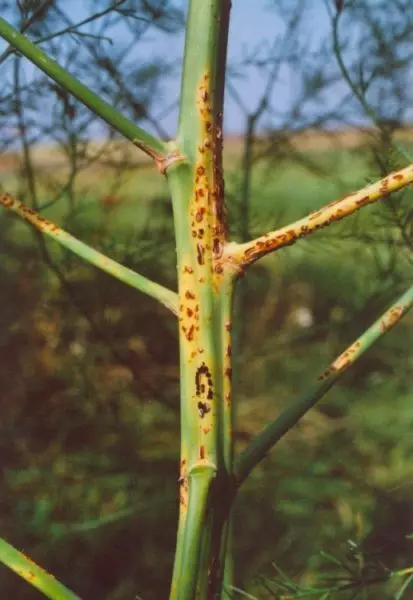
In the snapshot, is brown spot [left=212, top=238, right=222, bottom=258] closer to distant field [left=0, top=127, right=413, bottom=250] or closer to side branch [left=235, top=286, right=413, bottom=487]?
side branch [left=235, top=286, right=413, bottom=487]

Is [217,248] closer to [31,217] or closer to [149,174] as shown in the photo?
[31,217]

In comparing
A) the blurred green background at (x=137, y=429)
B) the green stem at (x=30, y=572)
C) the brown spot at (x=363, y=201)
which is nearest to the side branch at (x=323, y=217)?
the brown spot at (x=363, y=201)

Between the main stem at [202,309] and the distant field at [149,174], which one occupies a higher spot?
the distant field at [149,174]

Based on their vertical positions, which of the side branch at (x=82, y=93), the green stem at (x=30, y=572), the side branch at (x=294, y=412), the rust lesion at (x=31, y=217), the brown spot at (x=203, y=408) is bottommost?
the green stem at (x=30, y=572)

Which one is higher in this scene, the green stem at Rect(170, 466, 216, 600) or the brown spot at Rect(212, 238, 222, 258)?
the brown spot at Rect(212, 238, 222, 258)

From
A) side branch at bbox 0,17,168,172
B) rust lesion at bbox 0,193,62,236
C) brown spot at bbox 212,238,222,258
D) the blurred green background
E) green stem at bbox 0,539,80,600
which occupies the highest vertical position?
the blurred green background

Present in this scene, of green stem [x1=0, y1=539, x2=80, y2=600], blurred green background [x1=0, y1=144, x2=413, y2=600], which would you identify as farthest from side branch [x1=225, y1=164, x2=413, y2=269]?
blurred green background [x1=0, y1=144, x2=413, y2=600]

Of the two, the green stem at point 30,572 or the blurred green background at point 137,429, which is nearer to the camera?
the green stem at point 30,572

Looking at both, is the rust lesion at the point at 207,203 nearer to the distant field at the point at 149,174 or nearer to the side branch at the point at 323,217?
the side branch at the point at 323,217

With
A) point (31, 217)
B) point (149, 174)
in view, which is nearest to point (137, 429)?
point (149, 174)
